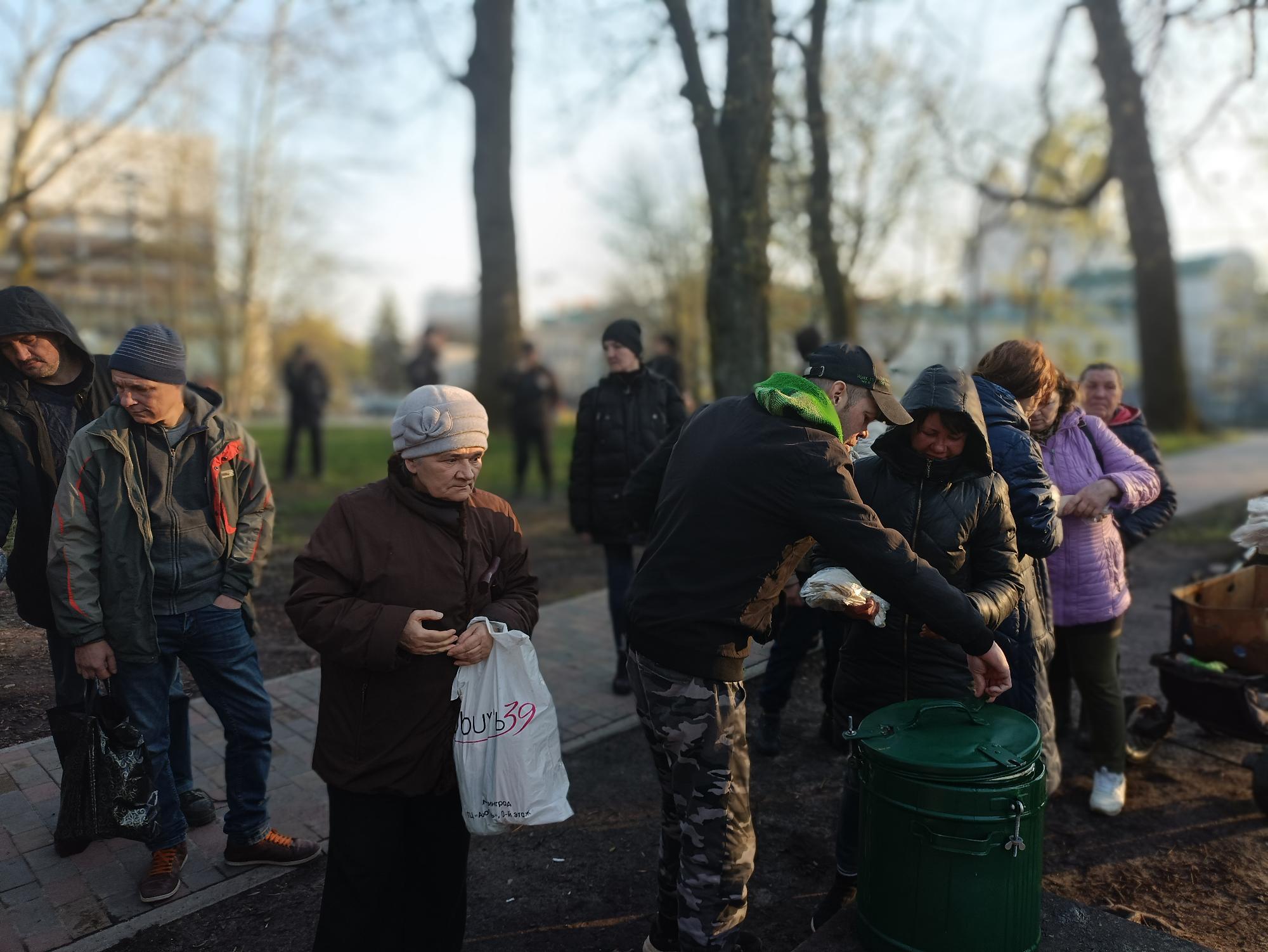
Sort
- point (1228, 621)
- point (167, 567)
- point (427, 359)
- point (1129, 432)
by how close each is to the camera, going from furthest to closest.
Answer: point (427, 359) < point (1129, 432) < point (1228, 621) < point (167, 567)

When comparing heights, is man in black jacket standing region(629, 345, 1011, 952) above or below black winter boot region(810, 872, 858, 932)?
above

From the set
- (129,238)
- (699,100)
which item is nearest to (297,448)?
(699,100)

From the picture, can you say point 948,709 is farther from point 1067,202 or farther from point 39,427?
point 1067,202

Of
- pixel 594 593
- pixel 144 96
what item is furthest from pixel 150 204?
pixel 594 593

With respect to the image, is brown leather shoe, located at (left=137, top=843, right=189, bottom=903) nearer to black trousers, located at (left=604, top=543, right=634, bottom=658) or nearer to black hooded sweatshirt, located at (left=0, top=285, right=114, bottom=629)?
black hooded sweatshirt, located at (left=0, top=285, right=114, bottom=629)

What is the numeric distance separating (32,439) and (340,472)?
962cm

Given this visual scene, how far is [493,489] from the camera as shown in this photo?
11883 millimetres

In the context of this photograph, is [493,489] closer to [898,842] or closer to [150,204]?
[898,842]

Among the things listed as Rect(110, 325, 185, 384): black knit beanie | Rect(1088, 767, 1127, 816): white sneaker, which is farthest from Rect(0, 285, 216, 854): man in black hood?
Rect(1088, 767, 1127, 816): white sneaker

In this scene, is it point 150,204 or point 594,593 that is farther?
point 150,204

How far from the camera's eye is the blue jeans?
3180 mm

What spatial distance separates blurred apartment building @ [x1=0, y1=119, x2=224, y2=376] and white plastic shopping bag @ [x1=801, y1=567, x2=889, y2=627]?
11.6 meters

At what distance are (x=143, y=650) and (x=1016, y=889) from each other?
2.91 metres

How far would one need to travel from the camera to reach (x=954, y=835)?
2510 millimetres
